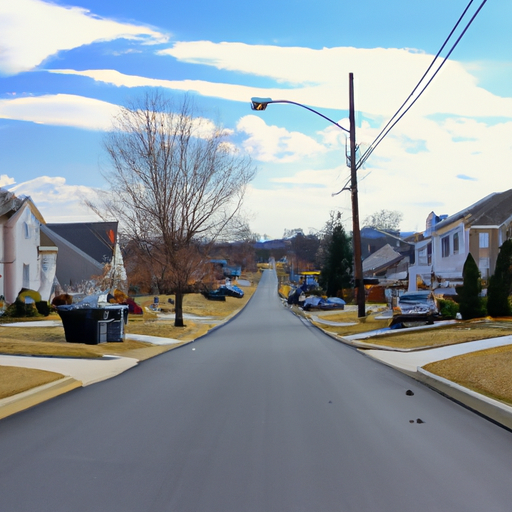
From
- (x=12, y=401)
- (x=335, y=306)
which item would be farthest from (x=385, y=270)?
(x=12, y=401)

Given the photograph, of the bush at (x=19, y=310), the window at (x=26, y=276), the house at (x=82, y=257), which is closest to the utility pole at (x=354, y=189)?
the bush at (x=19, y=310)

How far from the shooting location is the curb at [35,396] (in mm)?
9406

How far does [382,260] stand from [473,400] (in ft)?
263

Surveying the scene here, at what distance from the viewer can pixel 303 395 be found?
10992mm

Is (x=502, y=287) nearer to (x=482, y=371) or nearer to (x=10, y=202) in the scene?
(x=482, y=371)

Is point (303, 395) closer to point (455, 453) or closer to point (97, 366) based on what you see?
point (455, 453)

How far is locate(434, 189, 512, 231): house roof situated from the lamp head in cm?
2389

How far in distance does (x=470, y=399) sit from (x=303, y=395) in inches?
105

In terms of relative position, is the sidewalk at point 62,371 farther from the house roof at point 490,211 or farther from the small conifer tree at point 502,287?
the house roof at point 490,211

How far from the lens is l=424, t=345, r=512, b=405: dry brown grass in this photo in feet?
35.4

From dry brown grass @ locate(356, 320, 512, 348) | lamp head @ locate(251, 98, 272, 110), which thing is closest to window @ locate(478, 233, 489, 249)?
dry brown grass @ locate(356, 320, 512, 348)

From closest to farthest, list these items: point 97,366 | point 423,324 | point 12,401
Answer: point 12,401 → point 97,366 → point 423,324

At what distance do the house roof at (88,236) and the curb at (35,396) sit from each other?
45656 millimetres

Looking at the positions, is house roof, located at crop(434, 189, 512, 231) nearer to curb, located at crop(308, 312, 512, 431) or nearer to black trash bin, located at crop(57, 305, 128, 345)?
black trash bin, located at crop(57, 305, 128, 345)
